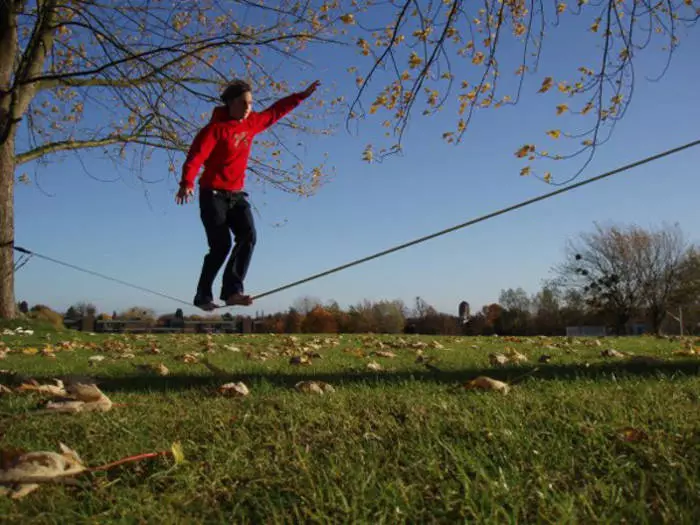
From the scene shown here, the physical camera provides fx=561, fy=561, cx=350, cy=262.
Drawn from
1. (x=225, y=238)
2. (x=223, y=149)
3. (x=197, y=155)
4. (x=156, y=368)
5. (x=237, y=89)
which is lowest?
(x=156, y=368)

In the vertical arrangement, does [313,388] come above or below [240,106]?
below

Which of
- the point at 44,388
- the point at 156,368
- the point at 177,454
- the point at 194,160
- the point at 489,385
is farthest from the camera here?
the point at 156,368

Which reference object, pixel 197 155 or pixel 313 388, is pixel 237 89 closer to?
pixel 197 155

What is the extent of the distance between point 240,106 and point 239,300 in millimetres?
1756

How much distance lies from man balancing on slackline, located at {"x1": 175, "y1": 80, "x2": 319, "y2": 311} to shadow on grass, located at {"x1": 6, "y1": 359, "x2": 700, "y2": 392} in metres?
0.92

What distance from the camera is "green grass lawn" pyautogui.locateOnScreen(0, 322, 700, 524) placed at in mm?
1640

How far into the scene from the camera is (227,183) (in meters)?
5.07

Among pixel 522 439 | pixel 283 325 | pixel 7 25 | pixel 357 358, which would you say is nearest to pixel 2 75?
pixel 7 25

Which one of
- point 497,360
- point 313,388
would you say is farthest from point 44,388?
point 497,360

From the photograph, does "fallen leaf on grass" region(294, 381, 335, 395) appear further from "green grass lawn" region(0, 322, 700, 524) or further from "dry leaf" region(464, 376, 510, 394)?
"dry leaf" region(464, 376, 510, 394)

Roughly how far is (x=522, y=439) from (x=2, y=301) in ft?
39.6

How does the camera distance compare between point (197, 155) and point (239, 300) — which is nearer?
point (197, 155)

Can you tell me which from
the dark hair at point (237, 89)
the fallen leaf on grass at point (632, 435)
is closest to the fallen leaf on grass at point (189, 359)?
the dark hair at point (237, 89)

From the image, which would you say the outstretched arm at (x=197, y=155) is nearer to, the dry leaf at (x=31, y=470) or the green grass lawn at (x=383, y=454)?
the green grass lawn at (x=383, y=454)
